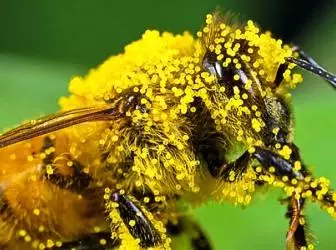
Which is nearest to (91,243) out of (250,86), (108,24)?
(250,86)

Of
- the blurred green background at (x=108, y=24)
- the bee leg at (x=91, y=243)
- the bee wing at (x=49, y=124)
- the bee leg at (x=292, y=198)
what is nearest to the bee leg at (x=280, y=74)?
the bee leg at (x=292, y=198)

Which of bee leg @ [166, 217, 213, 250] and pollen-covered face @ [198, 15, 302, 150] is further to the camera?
bee leg @ [166, 217, 213, 250]

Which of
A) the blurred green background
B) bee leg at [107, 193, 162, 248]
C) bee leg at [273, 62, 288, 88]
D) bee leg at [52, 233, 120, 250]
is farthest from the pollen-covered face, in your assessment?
the blurred green background

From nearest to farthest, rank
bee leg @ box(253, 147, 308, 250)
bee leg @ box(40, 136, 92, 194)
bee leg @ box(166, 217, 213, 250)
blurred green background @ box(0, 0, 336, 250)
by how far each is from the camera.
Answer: bee leg @ box(253, 147, 308, 250) < bee leg @ box(40, 136, 92, 194) < bee leg @ box(166, 217, 213, 250) < blurred green background @ box(0, 0, 336, 250)

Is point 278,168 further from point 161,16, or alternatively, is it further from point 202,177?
point 161,16

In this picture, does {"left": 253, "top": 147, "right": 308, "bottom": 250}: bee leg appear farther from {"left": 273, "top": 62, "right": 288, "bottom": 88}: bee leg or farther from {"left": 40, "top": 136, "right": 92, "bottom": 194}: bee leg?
{"left": 40, "top": 136, "right": 92, "bottom": 194}: bee leg

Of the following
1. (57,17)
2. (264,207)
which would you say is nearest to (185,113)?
(264,207)

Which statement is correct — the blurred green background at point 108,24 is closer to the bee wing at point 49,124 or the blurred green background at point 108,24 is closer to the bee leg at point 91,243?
the bee leg at point 91,243
